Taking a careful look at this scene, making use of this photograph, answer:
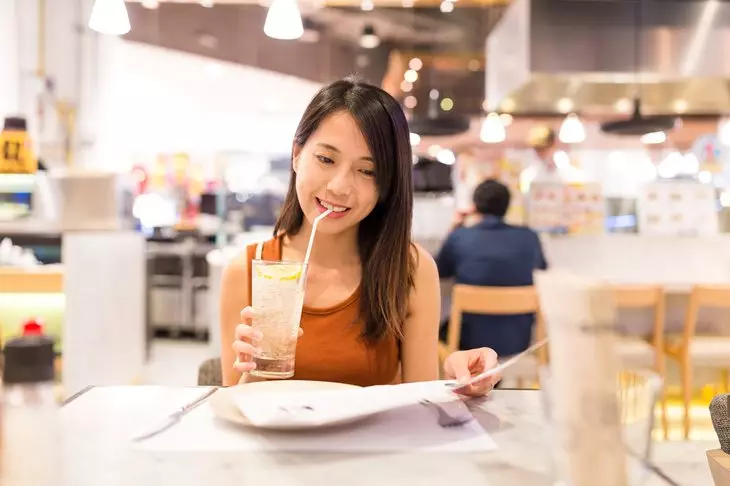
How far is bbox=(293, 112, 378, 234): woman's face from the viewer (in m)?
1.36

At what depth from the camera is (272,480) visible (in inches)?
27.7

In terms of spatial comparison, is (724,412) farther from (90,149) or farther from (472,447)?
(90,149)

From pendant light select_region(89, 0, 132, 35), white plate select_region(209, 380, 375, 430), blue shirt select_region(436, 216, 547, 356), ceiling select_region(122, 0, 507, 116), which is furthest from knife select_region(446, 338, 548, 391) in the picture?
ceiling select_region(122, 0, 507, 116)

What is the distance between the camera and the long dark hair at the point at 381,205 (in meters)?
1.40

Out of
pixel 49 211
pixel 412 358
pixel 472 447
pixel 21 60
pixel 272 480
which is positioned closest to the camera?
pixel 272 480

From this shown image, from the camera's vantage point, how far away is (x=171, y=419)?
912 millimetres

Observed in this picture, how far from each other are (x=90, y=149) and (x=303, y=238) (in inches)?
216

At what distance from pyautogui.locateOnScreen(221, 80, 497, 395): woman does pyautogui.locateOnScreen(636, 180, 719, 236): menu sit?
4321mm

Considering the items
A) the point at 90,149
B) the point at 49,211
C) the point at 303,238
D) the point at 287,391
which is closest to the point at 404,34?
the point at 90,149

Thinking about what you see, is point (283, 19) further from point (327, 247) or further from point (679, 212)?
point (679, 212)

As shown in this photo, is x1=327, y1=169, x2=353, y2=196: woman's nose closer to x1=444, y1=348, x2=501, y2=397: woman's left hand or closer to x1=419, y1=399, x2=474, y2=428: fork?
x1=444, y1=348, x2=501, y2=397: woman's left hand

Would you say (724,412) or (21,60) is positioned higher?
(21,60)

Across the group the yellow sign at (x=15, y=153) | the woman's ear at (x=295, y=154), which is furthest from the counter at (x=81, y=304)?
the woman's ear at (x=295, y=154)

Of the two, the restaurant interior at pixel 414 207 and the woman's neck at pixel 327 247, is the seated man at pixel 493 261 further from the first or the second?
the woman's neck at pixel 327 247
